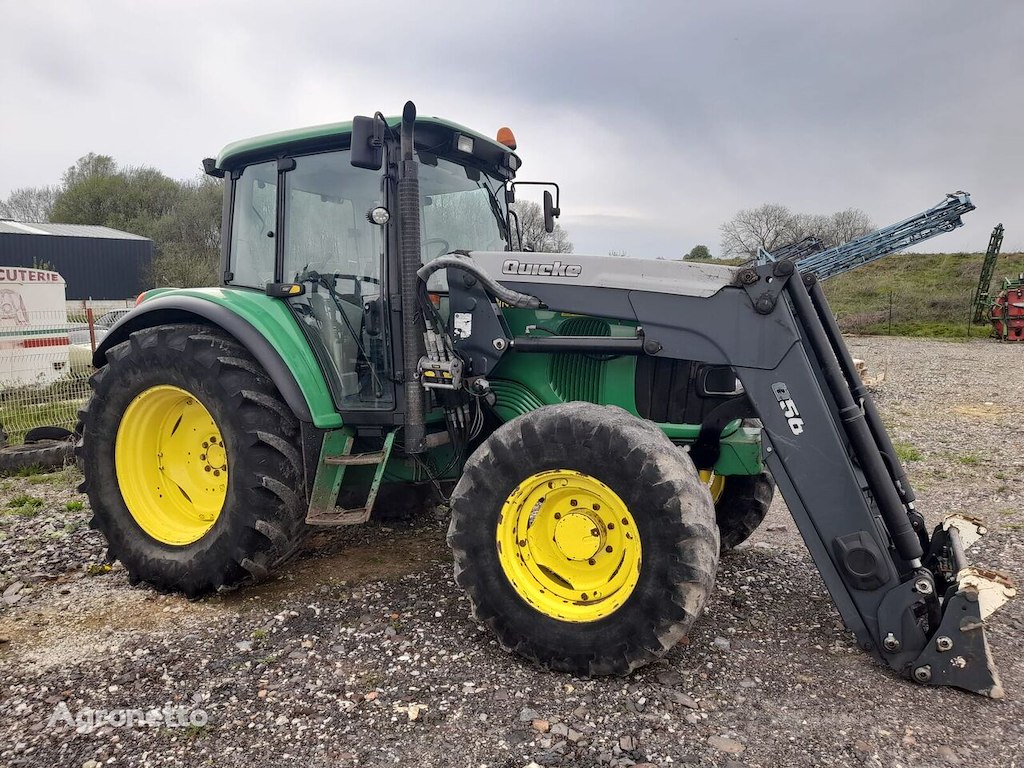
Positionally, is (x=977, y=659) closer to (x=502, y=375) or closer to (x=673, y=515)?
(x=673, y=515)

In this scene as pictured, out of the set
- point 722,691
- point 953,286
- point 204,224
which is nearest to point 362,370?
point 722,691

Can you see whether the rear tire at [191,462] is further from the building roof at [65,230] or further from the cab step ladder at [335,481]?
the building roof at [65,230]

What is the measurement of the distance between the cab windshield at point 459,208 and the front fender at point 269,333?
0.84 meters

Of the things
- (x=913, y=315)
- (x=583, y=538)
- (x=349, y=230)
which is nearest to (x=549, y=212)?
(x=349, y=230)

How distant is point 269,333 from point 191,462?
3.39ft

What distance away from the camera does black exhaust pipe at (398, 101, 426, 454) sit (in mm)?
3537

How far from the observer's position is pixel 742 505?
4.34 m

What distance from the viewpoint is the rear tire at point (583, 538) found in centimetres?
286

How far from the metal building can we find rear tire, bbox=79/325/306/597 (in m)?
33.6

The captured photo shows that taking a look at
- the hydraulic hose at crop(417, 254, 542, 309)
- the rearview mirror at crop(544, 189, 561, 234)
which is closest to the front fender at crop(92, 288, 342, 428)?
the hydraulic hose at crop(417, 254, 542, 309)

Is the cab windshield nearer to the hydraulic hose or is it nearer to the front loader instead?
the front loader

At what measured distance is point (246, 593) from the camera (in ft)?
12.7

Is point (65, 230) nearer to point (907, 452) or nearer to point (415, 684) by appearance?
point (907, 452)

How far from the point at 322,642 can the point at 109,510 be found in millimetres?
1630
